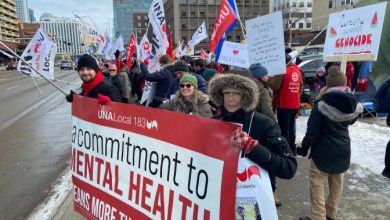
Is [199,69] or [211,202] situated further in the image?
[199,69]

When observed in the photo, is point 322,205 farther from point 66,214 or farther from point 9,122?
point 9,122

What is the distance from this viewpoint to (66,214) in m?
3.91

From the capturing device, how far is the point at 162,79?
18.9 feet

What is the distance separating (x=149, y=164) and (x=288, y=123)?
4.28m

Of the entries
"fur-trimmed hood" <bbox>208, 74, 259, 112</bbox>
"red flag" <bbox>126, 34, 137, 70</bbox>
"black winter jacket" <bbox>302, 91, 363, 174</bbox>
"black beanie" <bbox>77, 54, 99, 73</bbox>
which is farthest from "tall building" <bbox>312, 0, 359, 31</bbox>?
"fur-trimmed hood" <bbox>208, 74, 259, 112</bbox>

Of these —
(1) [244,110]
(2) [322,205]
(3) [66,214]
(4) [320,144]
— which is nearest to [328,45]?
(4) [320,144]

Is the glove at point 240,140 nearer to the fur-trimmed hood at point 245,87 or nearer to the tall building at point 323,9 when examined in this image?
the fur-trimmed hood at point 245,87

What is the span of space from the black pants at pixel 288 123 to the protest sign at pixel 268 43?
169 centimetres

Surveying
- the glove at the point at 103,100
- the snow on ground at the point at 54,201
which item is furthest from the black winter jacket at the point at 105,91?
the snow on ground at the point at 54,201

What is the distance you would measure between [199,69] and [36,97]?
10568 mm

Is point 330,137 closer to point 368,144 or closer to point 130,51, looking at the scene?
point 368,144

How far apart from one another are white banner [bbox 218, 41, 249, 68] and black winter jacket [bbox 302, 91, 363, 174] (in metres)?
3.93

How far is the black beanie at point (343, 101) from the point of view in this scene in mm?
3125

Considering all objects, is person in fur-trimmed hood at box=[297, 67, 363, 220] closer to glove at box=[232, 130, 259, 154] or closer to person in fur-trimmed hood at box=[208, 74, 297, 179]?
person in fur-trimmed hood at box=[208, 74, 297, 179]
